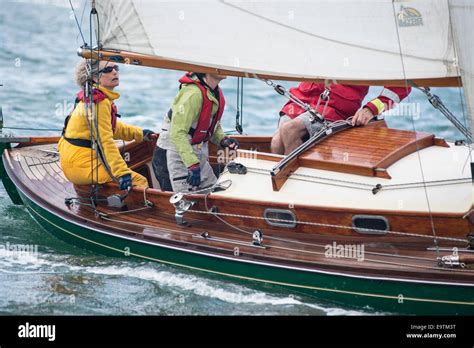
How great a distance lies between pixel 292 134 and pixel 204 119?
0.86 meters

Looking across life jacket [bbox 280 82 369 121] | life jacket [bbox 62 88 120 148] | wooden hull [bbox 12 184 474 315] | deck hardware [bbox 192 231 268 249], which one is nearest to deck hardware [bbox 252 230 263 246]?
deck hardware [bbox 192 231 268 249]

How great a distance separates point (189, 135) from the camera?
376 inches

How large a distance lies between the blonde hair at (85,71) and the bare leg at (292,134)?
1.78m

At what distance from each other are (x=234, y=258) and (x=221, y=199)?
597 millimetres

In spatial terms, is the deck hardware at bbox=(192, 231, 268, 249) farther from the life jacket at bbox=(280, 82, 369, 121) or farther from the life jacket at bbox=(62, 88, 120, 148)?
the life jacket at bbox=(280, 82, 369, 121)

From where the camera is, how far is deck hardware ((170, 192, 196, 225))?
9141 millimetres

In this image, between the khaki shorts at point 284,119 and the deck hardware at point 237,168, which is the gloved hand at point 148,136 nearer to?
the khaki shorts at point 284,119

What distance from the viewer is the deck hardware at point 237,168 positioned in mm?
9336

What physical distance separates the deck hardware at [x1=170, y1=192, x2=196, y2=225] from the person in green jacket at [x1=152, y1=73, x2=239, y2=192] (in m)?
0.18

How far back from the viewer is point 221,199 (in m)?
9.15

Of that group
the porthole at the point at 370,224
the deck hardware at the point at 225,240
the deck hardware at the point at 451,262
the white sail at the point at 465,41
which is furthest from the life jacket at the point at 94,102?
the deck hardware at the point at 451,262
